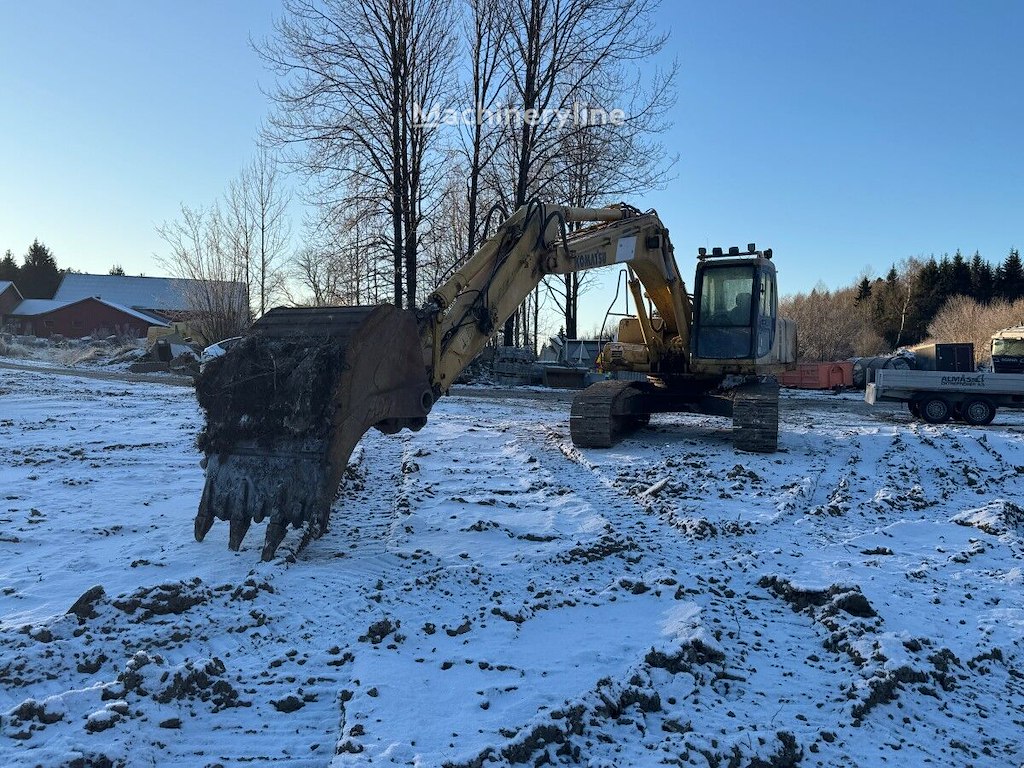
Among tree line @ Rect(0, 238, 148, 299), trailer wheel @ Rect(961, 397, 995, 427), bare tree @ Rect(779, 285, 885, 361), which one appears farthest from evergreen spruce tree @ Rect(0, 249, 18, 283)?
trailer wheel @ Rect(961, 397, 995, 427)

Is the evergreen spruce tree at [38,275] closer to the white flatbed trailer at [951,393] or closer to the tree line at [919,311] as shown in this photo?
the tree line at [919,311]

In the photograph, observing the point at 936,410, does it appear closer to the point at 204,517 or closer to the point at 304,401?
the point at 304,401

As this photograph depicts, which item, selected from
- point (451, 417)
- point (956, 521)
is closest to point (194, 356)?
point (451, 417)

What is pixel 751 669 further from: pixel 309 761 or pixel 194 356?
pixel 194 356

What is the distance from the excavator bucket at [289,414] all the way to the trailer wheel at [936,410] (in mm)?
14358

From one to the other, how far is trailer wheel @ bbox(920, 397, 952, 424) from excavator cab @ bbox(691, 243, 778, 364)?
7423 mm

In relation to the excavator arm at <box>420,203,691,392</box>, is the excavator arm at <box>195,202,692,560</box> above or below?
below

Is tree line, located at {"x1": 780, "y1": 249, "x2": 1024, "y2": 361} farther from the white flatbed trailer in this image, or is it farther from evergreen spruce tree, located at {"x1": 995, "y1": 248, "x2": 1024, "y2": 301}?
the white flatbed trailer

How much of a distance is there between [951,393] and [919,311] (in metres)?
47.8

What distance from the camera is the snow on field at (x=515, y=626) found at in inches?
114

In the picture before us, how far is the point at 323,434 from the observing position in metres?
4.66

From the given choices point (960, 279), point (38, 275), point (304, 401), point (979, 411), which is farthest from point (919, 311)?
point (38, 275)

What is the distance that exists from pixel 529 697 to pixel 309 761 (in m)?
0.93

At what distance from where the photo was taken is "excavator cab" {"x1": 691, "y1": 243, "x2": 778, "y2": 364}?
10.1 m
